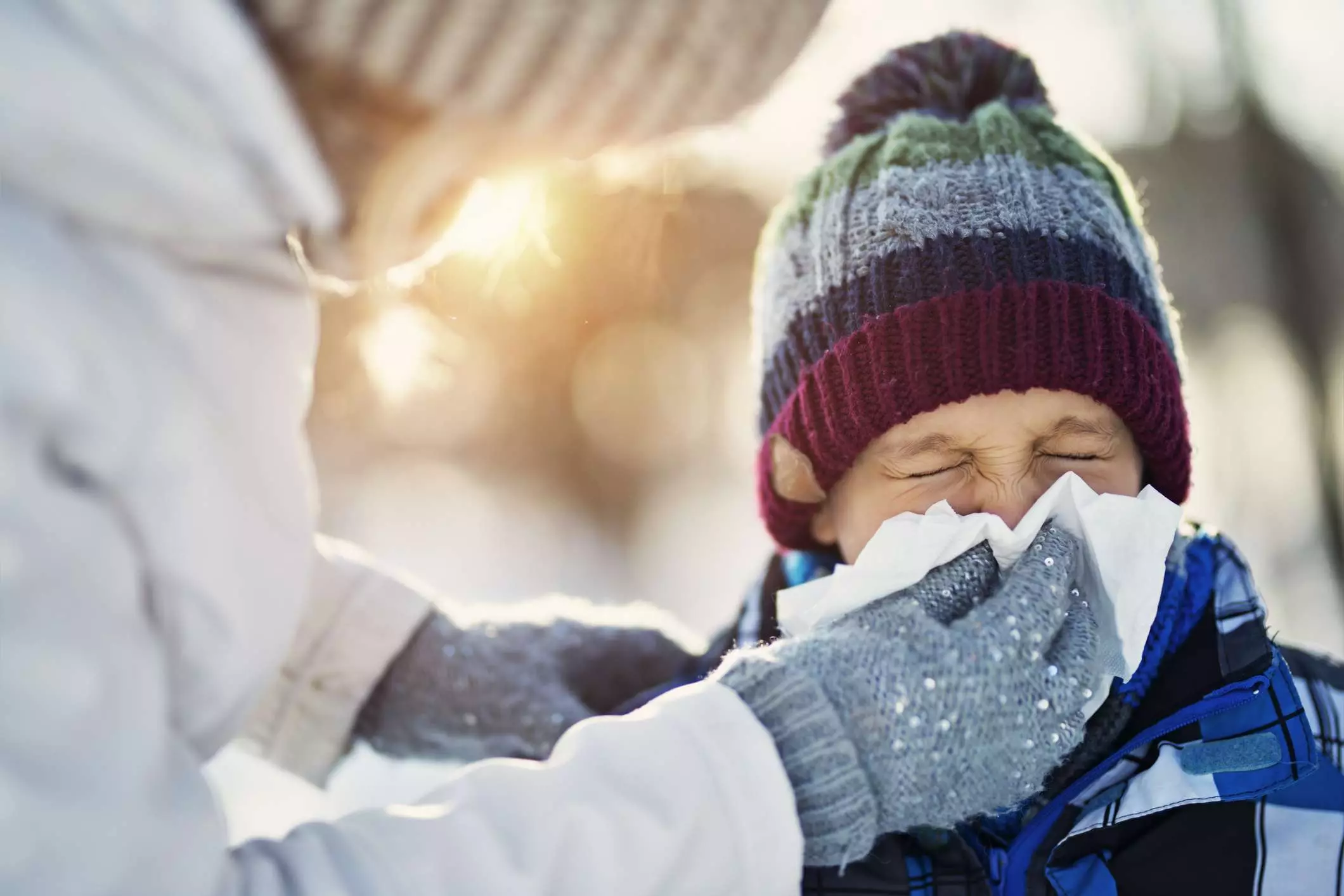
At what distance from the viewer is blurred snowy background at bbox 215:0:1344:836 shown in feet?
4.87

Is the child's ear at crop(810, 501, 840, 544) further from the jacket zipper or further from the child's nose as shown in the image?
the jacket zipper

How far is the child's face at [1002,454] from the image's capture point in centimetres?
138

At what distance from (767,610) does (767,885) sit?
2.57ft

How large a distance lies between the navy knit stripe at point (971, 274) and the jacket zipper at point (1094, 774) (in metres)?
0.52

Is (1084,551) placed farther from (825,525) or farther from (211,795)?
(211,795)

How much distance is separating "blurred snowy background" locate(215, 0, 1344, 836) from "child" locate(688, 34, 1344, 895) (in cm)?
22

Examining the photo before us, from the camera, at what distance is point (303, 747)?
157cm

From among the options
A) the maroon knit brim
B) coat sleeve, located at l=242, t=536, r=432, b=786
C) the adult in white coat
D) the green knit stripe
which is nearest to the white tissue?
the maroon knit brim

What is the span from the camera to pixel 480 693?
1.61 metres

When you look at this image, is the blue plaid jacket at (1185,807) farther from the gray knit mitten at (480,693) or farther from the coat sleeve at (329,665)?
the coat sleeve at (329,665)

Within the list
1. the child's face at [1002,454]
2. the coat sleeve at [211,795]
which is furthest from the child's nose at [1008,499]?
the coat sleeve at [211,795]

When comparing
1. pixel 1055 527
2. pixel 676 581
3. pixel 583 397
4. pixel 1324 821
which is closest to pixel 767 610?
pixel 1055 527

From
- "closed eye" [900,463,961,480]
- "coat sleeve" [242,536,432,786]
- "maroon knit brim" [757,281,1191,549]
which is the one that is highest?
"maroon knit brim" [757,281,1191,549]

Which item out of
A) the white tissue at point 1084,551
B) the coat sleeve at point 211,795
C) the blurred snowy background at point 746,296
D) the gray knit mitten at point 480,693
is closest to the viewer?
the coat sleeve at point 211,795
